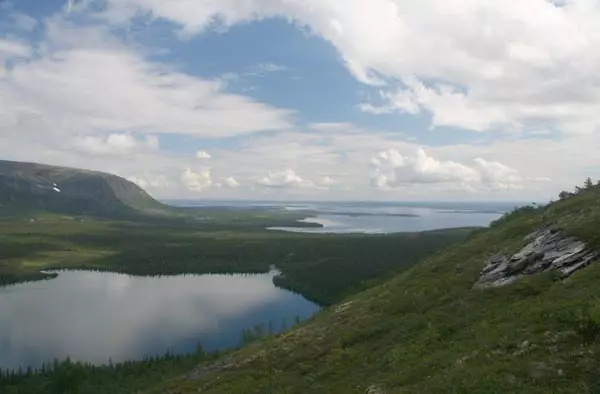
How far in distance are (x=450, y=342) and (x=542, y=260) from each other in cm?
1529

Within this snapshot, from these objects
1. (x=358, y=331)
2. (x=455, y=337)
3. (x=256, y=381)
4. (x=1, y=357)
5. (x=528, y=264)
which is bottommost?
(x=1, y=357)

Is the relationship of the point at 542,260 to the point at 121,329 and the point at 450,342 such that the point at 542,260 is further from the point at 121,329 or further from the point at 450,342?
the point at 121,329

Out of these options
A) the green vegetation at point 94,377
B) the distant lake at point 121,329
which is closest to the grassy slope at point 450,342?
the green vegetation at point 94,377

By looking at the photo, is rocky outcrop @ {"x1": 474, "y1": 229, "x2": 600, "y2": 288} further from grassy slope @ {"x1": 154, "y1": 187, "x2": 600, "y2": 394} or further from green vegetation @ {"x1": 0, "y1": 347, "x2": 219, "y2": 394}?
green vegetation @ {"x1": 0, "y1": 347, "x2": 219, "y2": 394}

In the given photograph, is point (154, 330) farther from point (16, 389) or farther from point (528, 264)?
point (528, 264)

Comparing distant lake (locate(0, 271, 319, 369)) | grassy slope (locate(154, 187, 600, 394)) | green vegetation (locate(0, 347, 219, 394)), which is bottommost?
distant lake (locate(0, 271, 319, 369))

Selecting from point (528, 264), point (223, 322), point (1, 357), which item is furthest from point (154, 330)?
point (528, 264)

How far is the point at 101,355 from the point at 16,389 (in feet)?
101

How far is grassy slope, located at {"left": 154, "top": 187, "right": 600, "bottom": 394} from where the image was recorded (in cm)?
2219

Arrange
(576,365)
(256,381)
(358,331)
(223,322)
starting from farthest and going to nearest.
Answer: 1. (223,322)
2. (358,331)
3. (256,381)
4. (576,365)

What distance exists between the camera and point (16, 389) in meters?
102

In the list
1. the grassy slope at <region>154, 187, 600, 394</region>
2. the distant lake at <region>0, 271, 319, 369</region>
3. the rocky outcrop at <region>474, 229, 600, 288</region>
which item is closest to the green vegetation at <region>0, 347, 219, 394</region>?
the distant lake at <region>0, 271, 319, 369</region>

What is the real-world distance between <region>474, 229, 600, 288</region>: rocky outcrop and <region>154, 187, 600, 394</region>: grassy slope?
4.20 ft

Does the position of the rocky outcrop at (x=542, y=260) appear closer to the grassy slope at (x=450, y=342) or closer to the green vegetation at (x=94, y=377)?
the grassy slope at (x=450, y=342)
